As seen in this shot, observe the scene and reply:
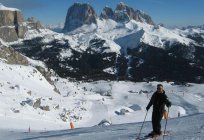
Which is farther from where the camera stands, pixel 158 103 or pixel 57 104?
pixel 57 104

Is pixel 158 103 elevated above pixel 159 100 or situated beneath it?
situated beneath

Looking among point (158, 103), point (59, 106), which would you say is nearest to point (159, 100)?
point (158, 103)

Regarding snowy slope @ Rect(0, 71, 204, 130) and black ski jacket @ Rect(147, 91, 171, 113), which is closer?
black ski jacket @ Rect(147, 91, 171, 113)

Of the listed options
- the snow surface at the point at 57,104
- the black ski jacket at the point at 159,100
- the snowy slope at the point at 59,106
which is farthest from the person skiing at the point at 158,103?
the snowy slope at the point at 59,106

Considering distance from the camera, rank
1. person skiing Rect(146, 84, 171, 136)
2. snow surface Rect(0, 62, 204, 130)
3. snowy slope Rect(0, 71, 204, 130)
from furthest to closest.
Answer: snow surface Rect(0, 62, 204, 130) < snowy slope Rect(0, 71, 204, 130) < person skiing Rect(146, 84, 171, 136)

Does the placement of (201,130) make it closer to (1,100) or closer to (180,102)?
(1,100)

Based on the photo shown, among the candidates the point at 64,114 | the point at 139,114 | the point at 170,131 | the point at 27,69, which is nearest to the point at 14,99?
the point at 64,114

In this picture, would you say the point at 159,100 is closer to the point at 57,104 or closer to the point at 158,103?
the point at 158,103

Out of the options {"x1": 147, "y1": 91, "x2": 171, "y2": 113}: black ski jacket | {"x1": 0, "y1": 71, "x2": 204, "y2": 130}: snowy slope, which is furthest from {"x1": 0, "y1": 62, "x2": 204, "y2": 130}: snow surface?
{"x1": 147, "y1": 91, "x2": 171, "y2": 113}: black ski jacket

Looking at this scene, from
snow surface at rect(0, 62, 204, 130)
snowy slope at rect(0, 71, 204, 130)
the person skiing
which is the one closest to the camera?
the person skiing

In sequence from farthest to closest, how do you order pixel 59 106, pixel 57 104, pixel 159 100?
pixel 57 104
pixel 59 106
pixel 159 100

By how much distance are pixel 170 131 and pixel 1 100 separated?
89.8m

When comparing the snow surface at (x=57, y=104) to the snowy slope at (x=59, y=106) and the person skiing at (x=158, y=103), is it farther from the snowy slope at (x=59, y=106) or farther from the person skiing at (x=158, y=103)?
the person skiing at (x=158, y=103)

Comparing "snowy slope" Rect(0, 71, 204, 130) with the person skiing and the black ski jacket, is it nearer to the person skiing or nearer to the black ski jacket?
the person skiing
